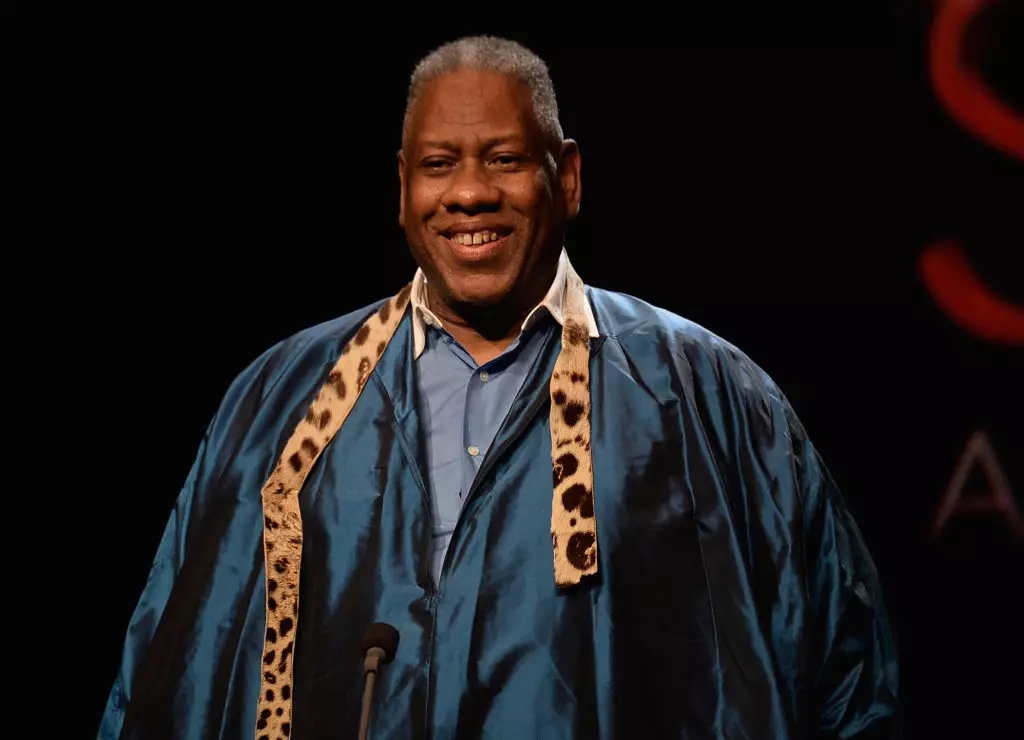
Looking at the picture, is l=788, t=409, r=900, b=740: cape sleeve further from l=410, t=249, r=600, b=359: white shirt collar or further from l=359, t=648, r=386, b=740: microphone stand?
l=359, t=648, r=386, b=740: microphone stand

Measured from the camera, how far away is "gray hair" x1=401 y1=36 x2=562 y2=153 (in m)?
1.89

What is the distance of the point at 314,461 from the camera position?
1848 millimetres

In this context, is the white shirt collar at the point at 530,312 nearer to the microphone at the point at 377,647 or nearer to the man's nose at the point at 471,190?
the man's nose at the point at 471,190

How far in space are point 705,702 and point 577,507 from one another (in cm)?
29

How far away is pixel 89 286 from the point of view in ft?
8.37

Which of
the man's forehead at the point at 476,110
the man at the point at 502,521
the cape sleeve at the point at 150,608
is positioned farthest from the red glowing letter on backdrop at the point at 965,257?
the cape sleeve at the point at 150,608

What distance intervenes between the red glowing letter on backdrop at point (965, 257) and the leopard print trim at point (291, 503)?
44.3 inches

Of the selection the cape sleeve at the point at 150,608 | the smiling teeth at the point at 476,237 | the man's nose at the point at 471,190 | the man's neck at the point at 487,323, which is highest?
the man's nose at the point at 471,190

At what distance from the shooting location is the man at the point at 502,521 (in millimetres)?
1679

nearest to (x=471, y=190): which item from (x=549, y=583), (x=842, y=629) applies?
(x=549, y=583)

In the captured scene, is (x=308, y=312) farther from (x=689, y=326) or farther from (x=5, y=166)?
(x=689, y=326)

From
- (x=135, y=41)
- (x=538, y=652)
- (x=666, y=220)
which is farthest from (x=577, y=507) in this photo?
(x=135, y=41)

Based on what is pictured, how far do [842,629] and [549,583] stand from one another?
1.35ft

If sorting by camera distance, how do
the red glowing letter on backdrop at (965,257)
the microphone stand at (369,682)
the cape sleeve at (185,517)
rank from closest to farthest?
the microphone stand at (369,682) → the cape sleeve at (185,517) → the red glowing letter on backdrop at (965,257)
